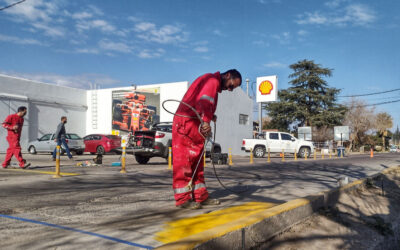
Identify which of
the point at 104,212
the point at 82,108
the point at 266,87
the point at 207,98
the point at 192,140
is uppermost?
the point at 266,87

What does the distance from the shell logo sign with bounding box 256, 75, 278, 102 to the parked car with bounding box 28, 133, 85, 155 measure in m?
21.2

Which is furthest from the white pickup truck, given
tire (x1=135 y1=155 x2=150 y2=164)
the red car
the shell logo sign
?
tire (x1=135 y1=155 x2=150 y2=164)

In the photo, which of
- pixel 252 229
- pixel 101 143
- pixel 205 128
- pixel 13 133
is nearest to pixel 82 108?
pixel 101 143

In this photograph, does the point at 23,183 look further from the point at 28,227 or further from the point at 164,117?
the point at 164,117

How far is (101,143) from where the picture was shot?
20.8 meters

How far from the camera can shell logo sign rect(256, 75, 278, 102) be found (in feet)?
116

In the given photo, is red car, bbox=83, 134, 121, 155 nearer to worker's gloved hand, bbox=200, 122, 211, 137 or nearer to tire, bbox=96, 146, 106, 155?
tire, bbox=96, 146, 106, 155

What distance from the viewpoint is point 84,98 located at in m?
29.8

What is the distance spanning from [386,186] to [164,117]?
20993mm

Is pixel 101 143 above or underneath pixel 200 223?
above

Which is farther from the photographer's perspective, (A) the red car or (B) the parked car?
(A) the red car

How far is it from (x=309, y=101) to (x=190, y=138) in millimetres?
48803

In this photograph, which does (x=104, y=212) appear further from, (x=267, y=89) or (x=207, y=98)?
(x=267, y=89)

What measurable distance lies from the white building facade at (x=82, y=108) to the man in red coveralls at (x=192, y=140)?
21713mm
